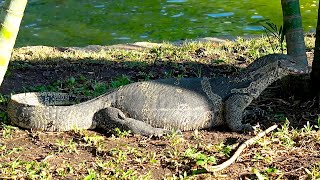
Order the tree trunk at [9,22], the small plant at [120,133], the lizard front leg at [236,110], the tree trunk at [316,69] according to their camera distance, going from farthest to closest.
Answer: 1. the tree trunk at [316,69]
2. the lizard front leg at [236,110]
3. the small plant at [120,133]
4. the tree trunk at [9,22]

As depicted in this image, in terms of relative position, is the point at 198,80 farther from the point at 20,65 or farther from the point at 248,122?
the point at 20,65

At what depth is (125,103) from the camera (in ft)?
17.5

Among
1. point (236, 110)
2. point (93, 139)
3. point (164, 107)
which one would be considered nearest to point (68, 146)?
point (93, 139)

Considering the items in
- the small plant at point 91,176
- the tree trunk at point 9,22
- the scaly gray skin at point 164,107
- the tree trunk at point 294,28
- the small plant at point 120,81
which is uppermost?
the tree trunk at point 9,22

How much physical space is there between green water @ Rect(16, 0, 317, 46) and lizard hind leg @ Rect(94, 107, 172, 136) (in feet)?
22.3

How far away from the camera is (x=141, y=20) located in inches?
549

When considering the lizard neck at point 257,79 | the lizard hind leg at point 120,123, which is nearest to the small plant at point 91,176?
the lizard hind leg at point 120,123

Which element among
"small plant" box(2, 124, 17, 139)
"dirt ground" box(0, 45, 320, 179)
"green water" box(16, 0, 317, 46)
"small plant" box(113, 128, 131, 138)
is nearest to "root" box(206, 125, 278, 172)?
"dirt ground" box(0, 45, 320, 179)

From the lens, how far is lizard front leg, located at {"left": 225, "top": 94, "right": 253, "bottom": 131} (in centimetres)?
524

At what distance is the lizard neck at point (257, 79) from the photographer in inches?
217

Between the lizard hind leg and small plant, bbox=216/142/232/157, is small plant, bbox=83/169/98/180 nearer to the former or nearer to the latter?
the lizard hind leg

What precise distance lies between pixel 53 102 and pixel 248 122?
6.42ft

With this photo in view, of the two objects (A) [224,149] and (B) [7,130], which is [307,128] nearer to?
(A) [224,149]

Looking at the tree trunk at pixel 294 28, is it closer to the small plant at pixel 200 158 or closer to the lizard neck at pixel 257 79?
the lizard neck at pixel 257 79
